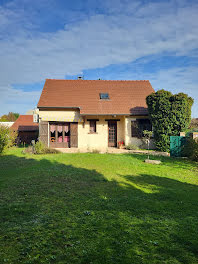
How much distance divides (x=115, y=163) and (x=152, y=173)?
2.36m

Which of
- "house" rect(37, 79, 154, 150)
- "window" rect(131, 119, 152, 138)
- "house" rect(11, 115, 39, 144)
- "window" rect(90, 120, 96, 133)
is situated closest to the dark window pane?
"house" rect(37, 79, 154, 150)

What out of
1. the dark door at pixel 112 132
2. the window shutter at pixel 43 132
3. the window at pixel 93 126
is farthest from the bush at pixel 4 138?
the dark door at pixel 112 132

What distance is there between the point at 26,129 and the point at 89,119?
9.35 metres

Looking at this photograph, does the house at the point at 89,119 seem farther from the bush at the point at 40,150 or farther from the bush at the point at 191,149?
the bush at the point at 191,149

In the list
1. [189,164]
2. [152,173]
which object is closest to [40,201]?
[152,173]

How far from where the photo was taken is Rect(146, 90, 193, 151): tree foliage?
14.4m

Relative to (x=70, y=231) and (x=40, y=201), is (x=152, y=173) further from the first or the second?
(x=70, y=231)

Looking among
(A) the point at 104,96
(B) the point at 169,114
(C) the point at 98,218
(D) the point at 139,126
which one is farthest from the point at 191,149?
(C) the point at 98,218

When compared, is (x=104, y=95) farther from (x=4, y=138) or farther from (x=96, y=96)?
(x=4, y=138)

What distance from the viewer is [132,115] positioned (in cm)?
1730

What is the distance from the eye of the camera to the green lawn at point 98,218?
2.99 meters

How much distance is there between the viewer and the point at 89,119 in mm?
17828

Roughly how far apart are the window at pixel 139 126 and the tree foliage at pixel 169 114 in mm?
2176

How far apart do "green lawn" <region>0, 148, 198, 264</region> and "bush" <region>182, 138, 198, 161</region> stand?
370 cm
